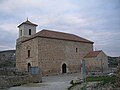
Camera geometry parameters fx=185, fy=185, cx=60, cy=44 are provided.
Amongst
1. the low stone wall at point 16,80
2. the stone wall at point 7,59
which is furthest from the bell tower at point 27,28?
the low stone wall at point 16,80

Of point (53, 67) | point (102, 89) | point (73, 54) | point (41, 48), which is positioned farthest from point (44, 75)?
point (102, 89)

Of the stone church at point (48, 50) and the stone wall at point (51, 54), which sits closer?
the stone wall at point (51, 54)

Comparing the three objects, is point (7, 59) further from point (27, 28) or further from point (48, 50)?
point (48, 50)

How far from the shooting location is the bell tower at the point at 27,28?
36.8m

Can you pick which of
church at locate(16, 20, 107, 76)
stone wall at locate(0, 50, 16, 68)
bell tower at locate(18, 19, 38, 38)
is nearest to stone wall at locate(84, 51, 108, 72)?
church at locate(16, 20, 107, 76)

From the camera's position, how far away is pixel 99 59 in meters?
35.2

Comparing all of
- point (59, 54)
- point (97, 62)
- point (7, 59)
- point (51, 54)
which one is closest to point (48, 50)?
point (51, 54)

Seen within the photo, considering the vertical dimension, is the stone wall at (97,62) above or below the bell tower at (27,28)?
below

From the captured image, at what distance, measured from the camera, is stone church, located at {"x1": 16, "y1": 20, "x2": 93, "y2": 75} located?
3138 centimetres

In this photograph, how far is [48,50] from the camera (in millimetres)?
32219

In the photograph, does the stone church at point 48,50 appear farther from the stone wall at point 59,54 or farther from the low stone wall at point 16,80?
the low stone wall at point 16,80

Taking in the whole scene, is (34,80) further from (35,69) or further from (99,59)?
(99,59)

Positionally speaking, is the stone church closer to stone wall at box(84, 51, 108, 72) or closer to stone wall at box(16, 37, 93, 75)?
stone wall at box(16, 37, 93, 75)

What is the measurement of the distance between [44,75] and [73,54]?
26.4ft
